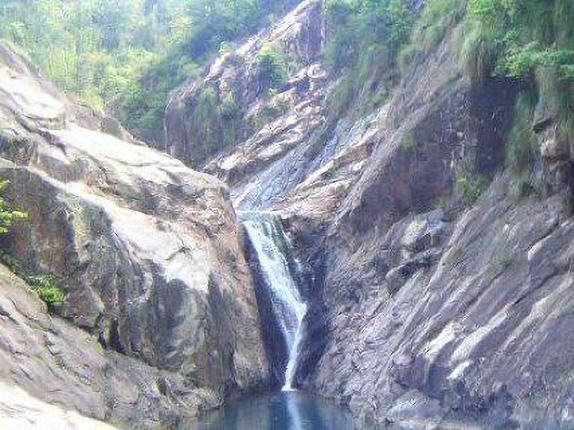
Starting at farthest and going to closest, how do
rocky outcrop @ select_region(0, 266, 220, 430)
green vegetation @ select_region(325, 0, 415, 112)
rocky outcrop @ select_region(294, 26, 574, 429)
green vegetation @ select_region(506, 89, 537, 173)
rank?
green vegetation @ select_region(325, 0, 415, 112), green vegetation @ select_region(506, 89, 537, 173), rocky outcrop @ select_region(0, 266, 220, 430), rocky outcrop @ select_region(294, 26, 574, 429)

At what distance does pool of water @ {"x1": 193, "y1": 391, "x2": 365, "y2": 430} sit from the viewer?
27234mm

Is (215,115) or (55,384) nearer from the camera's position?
(55,384)

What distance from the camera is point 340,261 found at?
127ft

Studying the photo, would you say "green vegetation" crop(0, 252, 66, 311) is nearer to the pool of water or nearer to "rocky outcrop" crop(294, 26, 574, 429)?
the pool of water

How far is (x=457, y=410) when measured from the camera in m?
23.5

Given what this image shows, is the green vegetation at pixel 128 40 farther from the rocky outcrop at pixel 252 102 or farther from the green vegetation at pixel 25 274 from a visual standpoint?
the green vegetation at pixel 25 274

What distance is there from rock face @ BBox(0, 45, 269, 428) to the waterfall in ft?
4.40

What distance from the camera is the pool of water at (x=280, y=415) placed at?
89.4 feet

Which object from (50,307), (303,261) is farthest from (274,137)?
(50,307)

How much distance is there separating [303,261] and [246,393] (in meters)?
8.70

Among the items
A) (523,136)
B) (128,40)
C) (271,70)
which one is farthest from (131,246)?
(128,40)

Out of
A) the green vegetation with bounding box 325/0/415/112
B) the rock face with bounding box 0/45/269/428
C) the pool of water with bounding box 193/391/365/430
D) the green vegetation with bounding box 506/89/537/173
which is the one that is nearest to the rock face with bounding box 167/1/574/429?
the green vegetation with bounding box 506/89/537/173

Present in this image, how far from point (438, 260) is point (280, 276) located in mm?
10979

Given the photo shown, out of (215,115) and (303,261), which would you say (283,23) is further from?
(303,261)
